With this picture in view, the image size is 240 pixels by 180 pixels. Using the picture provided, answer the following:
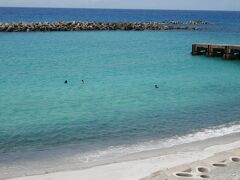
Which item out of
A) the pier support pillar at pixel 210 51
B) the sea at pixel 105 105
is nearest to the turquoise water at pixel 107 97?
the sea at pixel 105 105

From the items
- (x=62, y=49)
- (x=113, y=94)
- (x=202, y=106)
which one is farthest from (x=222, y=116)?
(x=62, y=49)

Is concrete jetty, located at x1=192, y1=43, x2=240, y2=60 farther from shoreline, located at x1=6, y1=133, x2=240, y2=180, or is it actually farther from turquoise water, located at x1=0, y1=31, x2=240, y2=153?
shoreline, located at x1=6, y1=133, x2=240, y2=180

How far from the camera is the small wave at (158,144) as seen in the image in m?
16.0

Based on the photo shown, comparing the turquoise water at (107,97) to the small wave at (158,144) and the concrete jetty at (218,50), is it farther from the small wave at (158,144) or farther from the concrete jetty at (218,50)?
the concrete jetty at (218,50)

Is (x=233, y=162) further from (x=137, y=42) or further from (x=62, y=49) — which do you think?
(x=137, y=42)

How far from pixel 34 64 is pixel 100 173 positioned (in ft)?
85.5

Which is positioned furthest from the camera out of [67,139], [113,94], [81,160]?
[113,94]

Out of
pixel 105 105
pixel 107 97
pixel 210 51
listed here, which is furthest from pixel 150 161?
pixel 210 51

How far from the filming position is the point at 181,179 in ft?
40.3

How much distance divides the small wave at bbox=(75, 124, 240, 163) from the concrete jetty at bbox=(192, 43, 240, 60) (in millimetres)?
25747

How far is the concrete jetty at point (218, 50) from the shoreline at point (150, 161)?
2820 centimetres

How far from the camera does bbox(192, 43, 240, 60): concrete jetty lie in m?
45.2

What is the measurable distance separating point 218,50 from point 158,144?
1259 inches

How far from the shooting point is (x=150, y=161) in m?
15.0
